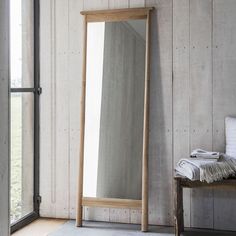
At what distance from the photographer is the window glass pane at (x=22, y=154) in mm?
3698

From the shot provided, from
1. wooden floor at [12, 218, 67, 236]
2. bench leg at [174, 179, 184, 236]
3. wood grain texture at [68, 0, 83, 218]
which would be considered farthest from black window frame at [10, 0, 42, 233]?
bench leg at [174, 179, 184, 236]

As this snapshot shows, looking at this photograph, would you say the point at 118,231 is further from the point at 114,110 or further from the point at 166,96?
the point at 166,96

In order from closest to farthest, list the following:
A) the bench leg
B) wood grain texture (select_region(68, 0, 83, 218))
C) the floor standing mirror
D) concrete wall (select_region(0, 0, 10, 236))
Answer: concrete wall (select_region(0, 0, 10, 236)) → the bench leg → the floor standing mirror → wood grain texture (select_region(68, 0, 83, 218))

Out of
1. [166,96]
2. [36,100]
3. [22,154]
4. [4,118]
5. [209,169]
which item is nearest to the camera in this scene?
[4,118]

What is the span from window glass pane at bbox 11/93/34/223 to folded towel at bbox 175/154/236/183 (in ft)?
5.37

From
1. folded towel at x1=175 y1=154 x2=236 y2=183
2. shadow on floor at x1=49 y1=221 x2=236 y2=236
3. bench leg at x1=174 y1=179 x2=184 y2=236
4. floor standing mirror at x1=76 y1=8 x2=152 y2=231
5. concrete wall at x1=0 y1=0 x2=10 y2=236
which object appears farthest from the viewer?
floor standing mirror at x1=76 y1=8 x2=152 y2=231

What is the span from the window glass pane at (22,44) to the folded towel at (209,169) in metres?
1.82

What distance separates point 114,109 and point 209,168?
1.13 meters

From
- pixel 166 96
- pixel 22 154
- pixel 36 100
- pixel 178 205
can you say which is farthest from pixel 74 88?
pixel 178 205

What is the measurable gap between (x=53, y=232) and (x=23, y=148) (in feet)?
2.92

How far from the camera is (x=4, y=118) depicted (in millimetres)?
2529

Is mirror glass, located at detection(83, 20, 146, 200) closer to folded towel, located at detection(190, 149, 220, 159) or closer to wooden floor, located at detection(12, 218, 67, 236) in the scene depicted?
wooden floor, located at detection(12, 218, 67, 236)

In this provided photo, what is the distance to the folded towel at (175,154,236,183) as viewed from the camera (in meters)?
3.05

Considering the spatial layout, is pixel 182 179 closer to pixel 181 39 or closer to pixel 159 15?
pixel 181 39
